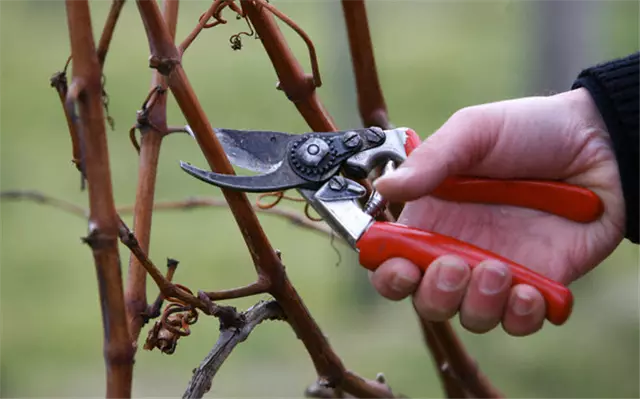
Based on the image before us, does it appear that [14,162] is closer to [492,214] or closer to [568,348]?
[568,348]

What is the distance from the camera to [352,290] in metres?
3.16

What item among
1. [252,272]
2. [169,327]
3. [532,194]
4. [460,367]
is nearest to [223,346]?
[169,327]

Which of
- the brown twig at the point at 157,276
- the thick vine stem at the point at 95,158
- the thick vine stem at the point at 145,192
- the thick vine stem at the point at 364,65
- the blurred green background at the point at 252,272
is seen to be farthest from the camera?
the blurred green background at the point at 252,272

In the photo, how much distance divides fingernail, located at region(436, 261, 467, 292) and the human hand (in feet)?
0.06

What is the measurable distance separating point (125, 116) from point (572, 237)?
13.0 ft

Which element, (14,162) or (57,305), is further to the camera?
(14,162)

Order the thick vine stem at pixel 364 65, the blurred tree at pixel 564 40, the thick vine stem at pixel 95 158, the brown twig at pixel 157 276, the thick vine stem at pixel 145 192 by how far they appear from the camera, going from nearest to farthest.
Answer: the thick vine stem at pixel 95 158
the brown twig at pixel 157 276
the thick vine stem at pixel 145 192
the thick vine stem at pixel 364 65
the blurred tree at pixel 564 40

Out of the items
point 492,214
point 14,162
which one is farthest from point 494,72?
point 492,214

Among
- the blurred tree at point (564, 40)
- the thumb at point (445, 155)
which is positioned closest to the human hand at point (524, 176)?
the thumb at point (445, 155)

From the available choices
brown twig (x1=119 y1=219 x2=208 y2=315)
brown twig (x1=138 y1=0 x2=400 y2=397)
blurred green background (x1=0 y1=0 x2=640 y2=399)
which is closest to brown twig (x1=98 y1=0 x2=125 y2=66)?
brown twig (x1=138 y1=0 x2=400 y2=397)

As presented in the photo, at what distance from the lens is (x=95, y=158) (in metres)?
0.59

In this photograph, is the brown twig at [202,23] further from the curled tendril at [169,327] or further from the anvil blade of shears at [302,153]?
the curled tendril at [169,327]

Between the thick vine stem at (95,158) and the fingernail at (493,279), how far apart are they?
0.37 metres

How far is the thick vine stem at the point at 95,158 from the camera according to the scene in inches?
23.2
